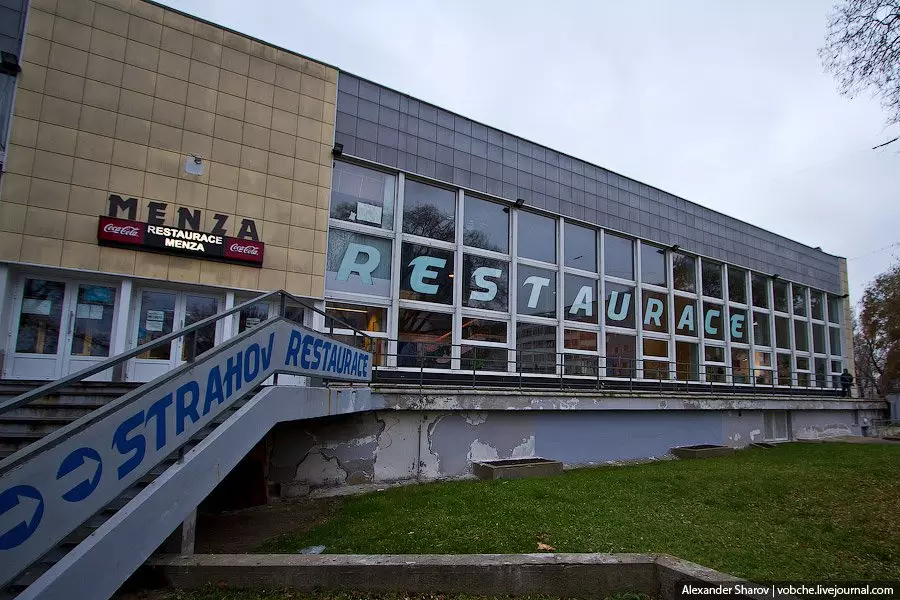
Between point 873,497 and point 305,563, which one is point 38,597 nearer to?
point 305,563

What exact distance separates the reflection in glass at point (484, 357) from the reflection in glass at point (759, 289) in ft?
48.7

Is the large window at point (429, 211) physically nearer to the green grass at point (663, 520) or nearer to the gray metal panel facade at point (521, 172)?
the gray metal panel facade at point (521, 172)

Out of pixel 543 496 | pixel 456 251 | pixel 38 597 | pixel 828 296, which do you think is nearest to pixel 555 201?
pixel 456 251

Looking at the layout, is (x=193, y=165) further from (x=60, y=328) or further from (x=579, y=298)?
(x=579, y=298)

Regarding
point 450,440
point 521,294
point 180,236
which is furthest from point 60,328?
point 521,294

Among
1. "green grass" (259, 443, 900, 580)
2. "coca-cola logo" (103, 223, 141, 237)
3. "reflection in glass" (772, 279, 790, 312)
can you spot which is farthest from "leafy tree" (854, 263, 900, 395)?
"coca-cola logo" (103, 223, 141, 237)

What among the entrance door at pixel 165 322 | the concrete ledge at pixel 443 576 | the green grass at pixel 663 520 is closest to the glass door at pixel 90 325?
the entrance door at pixel 165 322

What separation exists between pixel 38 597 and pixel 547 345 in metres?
14.1

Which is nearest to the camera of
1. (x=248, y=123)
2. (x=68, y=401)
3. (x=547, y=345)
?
(x=68, y=401)

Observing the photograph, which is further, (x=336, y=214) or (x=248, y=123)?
(x=336, y=214)

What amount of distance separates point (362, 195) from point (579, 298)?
8.02m

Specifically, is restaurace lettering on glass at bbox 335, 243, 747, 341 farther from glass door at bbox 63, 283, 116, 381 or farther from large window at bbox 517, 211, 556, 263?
glass door at bbox 63, 283, 116, 381

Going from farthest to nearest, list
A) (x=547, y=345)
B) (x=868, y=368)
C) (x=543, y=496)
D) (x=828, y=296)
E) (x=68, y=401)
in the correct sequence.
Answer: (x=868, y=368) < (x=828, y=296) < (x=547, y=345) < (x=543, y=496) < (x=68, y=401)

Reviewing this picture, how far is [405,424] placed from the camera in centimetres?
1028
